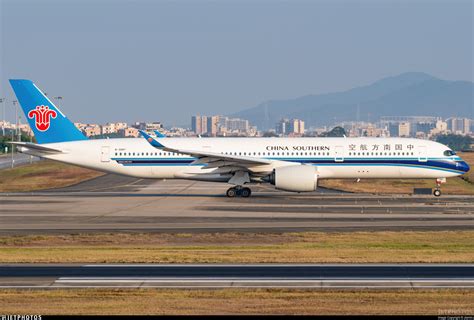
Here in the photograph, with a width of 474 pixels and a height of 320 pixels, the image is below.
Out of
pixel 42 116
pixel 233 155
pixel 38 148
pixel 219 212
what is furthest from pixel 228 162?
pixel 42 116

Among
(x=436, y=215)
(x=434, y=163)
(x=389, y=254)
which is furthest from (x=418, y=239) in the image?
(x=434, y=163)

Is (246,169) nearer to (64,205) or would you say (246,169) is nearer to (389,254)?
(64,205)

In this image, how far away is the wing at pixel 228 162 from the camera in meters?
51.3

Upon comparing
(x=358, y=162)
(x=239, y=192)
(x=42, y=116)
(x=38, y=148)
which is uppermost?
(x=42, y=116)

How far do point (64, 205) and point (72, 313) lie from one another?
104ft

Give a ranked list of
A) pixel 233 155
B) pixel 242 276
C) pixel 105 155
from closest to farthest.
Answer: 1. pixel 242 276
2. pixel 233 155
3. pixel 105 155

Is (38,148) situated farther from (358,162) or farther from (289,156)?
(358,162)

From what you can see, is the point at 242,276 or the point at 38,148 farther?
the point at 38,148

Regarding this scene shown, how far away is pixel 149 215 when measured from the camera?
43094mm

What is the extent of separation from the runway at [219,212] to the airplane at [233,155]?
1718 mm

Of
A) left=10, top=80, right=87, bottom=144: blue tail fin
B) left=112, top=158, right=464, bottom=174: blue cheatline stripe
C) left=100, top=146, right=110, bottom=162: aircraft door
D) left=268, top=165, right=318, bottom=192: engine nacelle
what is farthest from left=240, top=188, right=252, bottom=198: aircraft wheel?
left=10, top=80, right=87, bottom=144: blue tail fin

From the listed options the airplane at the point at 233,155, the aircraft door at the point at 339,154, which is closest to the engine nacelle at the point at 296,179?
the airplane at the point at 233,155

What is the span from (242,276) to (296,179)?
27.6 m

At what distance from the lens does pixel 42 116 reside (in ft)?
181
